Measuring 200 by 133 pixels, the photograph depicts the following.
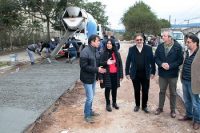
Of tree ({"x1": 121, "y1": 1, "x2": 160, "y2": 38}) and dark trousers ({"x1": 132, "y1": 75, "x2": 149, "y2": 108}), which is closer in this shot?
dark trousers ({"x1": 132, "y1": 75, "x2": 149, "y2": 108})

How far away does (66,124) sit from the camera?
6859 mm

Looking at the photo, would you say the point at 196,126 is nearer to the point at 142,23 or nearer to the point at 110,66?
the point at 110,66

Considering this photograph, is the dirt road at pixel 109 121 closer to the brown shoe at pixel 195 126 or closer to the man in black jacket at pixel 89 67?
the brown shoe at pixel 195 126

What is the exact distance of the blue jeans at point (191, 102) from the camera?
646cm

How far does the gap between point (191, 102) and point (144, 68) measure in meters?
1.27

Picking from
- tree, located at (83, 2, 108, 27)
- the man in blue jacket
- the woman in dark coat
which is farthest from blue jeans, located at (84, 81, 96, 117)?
tree, located at (83, 2, 108, 27)

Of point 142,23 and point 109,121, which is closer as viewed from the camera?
point 109,121

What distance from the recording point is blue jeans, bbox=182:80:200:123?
6.46 metres

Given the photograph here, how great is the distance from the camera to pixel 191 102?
678cm

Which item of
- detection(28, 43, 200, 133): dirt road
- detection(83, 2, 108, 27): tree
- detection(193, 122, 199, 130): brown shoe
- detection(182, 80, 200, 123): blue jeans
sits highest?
detection(83, 2, 108, 27): tree

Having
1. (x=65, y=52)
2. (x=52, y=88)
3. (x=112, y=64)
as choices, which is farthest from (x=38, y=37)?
(x=112, y=64)

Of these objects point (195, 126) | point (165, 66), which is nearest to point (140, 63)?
point (165, 66)

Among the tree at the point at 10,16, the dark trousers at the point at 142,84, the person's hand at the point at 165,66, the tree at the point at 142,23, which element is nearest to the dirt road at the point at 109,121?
the dark trousers at the point at 142,84

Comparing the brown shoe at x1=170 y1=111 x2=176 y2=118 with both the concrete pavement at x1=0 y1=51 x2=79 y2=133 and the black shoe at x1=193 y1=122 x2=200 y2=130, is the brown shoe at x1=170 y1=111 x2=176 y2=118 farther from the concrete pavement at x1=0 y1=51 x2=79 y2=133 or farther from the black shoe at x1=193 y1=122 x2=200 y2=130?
the concrete pavement at x1=0 y1=51 x2=79 y2=133
